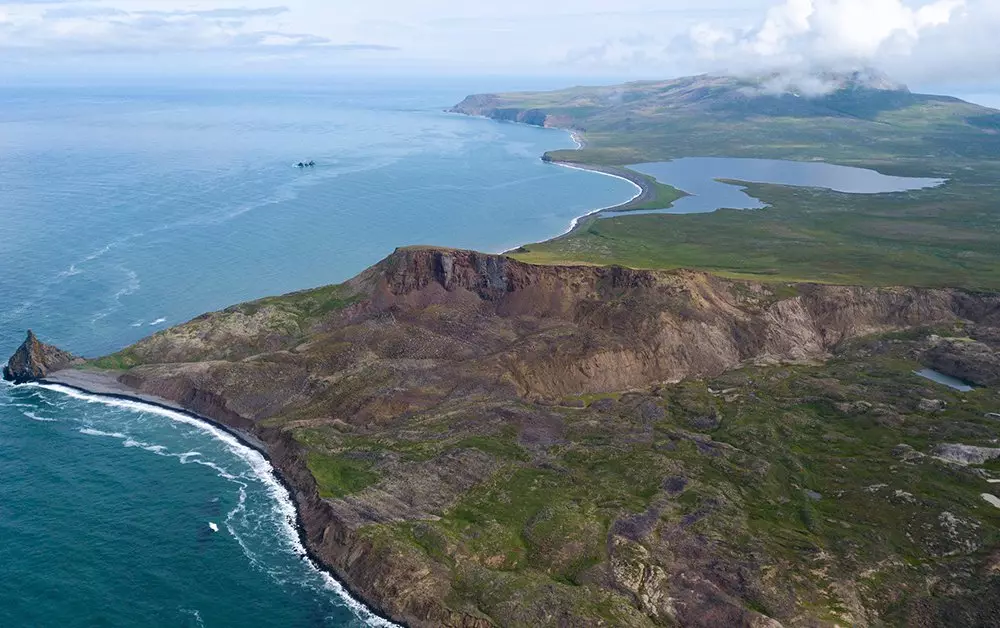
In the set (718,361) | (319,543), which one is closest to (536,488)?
(319,543)

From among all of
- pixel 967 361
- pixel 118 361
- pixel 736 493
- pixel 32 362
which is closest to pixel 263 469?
pixel 118 361

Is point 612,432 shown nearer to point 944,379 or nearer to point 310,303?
point 944,379

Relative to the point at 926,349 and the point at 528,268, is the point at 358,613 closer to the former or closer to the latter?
the point at 528,268

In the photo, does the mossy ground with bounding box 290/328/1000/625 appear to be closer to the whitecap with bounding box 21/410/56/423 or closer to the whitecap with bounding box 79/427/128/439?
the whitecap with bounding box 79/427/128/439

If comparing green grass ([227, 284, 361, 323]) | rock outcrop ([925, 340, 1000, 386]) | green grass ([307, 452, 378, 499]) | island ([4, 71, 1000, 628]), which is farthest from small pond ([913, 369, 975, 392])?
green grass ([227, 284, 361, 323])

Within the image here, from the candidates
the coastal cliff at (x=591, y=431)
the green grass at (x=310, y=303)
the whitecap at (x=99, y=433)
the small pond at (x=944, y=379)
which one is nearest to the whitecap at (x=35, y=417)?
the whitecap at (x=99, y=433)

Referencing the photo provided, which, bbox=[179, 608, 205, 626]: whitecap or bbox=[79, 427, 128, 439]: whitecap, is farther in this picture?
Result: bbox=[79, 427, 128, 439]: whitecap
